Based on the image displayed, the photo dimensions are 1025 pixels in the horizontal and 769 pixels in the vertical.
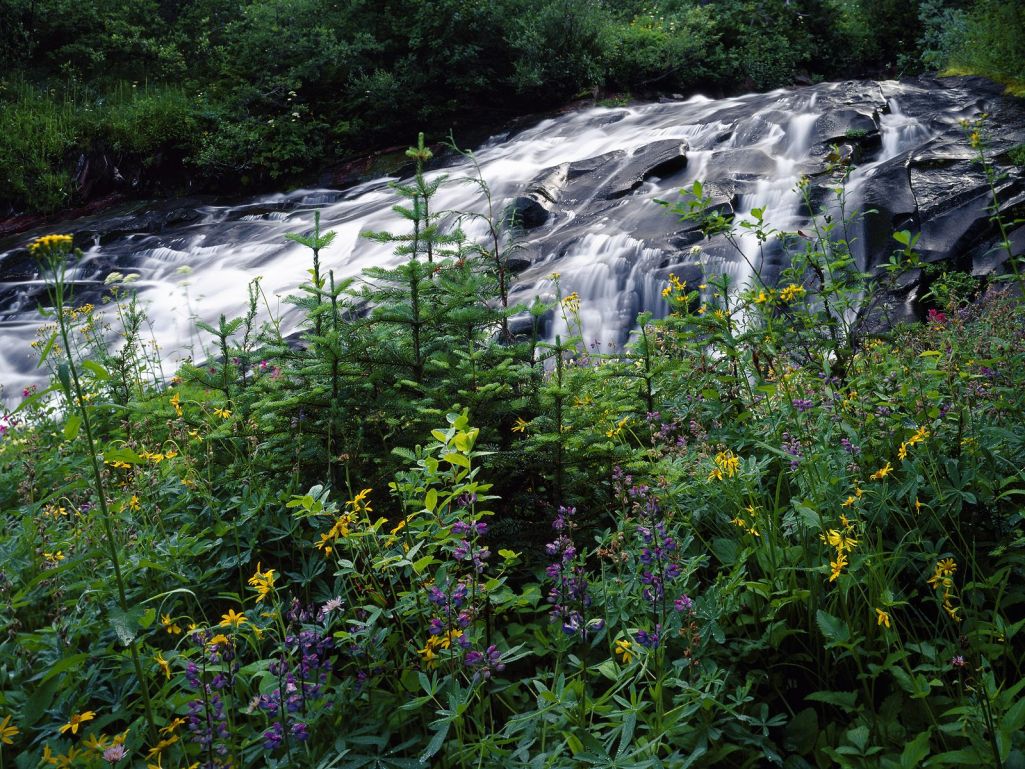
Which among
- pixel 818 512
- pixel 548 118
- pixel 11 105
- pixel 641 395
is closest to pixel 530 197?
pixel 548 118

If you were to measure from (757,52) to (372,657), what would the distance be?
1625 centimetres

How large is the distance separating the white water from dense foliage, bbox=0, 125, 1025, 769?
3.76 m

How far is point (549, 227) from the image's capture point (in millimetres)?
8953

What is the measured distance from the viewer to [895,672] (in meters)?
1.70

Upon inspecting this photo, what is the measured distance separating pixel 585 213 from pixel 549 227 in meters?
0.47

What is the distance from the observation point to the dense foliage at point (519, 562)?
5.39ft

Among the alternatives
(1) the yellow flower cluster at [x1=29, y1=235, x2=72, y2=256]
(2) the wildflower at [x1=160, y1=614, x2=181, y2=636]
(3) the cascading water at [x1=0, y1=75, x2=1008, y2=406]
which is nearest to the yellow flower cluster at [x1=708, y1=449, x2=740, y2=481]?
(2) the wildflower at [x1=160, y1=614, x2=181, y2=636]

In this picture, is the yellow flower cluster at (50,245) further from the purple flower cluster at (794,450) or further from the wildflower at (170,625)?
the purple flower cluster at (794,450)

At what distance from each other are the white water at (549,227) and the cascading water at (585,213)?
0.03m

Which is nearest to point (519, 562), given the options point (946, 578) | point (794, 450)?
point (794, 450)

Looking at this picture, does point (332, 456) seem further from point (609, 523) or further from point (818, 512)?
point (818, 512)

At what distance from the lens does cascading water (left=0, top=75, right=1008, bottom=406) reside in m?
7.43

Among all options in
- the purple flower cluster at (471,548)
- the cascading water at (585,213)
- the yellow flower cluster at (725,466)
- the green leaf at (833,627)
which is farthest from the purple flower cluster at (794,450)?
the cascading water at (585,213)

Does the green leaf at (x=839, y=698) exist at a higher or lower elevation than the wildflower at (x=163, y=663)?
lower
